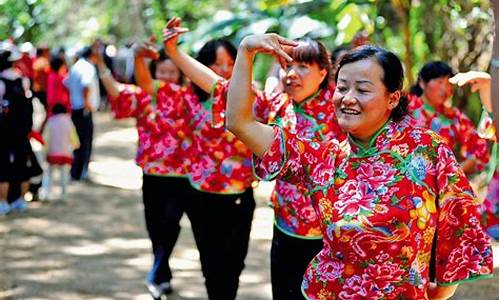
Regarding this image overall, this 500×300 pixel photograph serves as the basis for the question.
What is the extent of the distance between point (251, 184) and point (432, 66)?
66.1 inches

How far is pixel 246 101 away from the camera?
304 centimetres

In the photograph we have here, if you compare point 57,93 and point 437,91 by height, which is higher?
point 437,91

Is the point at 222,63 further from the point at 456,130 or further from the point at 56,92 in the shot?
the point at 56,92

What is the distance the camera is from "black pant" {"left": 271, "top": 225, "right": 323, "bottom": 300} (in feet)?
14.6

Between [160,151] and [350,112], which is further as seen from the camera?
[160,151]

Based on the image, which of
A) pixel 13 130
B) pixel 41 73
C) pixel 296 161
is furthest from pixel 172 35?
pixel 41 73

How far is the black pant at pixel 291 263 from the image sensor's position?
14.6 feet

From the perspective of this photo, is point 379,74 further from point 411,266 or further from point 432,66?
point 432,66

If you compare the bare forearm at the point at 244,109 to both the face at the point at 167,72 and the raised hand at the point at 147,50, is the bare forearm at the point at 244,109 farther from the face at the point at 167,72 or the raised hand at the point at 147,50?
the face at the point at 167,72

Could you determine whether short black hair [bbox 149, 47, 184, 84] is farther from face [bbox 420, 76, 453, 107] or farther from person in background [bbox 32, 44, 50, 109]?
person in background [bbox 32, 44, 50, 109]

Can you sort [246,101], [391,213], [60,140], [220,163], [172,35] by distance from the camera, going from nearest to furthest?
[391,213] < [246,101] < [172,35] < [220,163] < [60,140]

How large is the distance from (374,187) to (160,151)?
3561 millimetres

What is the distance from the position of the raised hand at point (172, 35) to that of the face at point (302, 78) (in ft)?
2.18

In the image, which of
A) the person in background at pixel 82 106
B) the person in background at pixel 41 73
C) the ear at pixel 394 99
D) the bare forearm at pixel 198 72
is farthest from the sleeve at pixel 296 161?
the person in background at pixel 41 73
